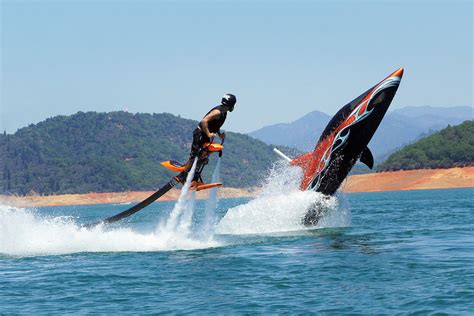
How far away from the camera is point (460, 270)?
1791 cm

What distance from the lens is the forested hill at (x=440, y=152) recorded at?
6398 inches

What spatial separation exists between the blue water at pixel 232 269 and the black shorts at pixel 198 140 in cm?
165

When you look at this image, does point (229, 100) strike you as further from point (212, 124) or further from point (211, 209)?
point (211, 209)

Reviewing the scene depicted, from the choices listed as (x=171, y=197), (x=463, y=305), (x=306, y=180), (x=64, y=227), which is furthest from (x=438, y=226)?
(x=171, y=197)

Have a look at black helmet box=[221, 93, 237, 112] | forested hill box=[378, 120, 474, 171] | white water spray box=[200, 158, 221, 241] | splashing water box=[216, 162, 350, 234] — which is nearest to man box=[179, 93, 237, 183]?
black helmet box=[221, 93, 237, 112]

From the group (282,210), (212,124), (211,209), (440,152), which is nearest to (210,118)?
(212,124)

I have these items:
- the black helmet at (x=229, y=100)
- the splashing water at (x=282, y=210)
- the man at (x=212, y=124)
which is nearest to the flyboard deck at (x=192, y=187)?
the man at (x=212, y=124)

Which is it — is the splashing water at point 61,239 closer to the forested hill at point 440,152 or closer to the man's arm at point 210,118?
the man's arm at point 210,118

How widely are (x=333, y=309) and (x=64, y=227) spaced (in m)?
13.5

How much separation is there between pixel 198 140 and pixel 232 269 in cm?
471

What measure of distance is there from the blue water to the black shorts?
5.42 ft

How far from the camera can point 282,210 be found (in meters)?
32.1

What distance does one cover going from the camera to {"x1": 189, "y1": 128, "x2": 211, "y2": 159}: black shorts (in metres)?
22.4

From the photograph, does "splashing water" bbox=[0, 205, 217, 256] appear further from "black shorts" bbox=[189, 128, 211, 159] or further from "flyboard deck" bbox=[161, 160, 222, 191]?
"black shorts" bbox=[189, 128, 211, 159]
